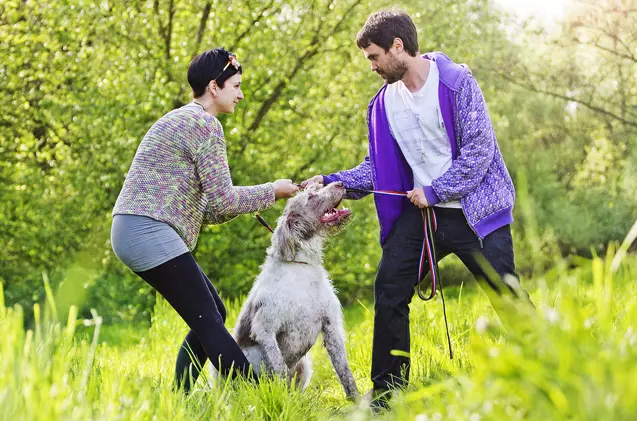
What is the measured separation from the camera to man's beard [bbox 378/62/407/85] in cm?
498

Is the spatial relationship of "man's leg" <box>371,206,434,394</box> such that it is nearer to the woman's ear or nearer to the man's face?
the man's face

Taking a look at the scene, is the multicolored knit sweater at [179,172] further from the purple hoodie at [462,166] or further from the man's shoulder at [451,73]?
the man's shoulder at [451,73]

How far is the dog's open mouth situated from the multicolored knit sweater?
3.03 ft

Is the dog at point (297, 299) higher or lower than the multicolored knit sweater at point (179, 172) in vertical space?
lower

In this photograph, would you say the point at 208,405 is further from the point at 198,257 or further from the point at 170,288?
the point at 198,257

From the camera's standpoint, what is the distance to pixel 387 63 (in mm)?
4988

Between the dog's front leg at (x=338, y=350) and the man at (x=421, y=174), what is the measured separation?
29cm

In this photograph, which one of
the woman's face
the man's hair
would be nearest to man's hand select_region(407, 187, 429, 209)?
the man's hair

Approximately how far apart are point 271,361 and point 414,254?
115 cm

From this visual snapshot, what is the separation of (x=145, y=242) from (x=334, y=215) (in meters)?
1.46

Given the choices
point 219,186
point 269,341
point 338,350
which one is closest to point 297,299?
point 269,341

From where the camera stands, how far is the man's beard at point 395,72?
4.98 metres

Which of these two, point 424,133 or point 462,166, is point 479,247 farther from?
point 424,133

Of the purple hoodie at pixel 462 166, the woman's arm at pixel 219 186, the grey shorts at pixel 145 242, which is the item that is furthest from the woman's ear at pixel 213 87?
the purple hoodie at pixel 462 166
